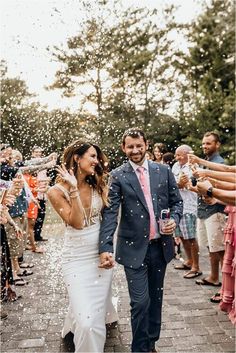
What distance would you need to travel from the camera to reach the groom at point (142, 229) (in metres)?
3.74

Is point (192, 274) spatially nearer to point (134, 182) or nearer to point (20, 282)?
point (20, 282)

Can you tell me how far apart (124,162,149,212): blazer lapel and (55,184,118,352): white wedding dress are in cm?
34

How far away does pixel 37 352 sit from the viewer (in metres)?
4.16

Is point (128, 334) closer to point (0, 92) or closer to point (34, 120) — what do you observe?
A: point (34, 120)

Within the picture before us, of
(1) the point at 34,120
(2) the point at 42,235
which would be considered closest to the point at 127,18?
(1) the point at 34,120

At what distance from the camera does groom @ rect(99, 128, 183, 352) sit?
147 inches

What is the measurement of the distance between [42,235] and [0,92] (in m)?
17.5

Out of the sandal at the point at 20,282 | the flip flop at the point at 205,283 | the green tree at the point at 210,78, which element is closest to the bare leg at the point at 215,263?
the flip flop at the point at 205,283

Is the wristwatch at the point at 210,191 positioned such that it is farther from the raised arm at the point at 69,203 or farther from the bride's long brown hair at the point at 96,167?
the raised arm at the point at 69,203

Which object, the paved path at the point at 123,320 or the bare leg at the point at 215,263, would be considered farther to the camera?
the bare leg at the point at 215,263

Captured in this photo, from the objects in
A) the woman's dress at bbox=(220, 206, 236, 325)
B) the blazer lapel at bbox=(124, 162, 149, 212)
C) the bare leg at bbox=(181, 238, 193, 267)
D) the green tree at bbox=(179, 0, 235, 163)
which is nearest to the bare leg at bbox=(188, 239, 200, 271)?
the bare leg at bbox=(181, 238, 193, 267)

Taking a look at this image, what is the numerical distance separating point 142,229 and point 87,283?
2.32 feet

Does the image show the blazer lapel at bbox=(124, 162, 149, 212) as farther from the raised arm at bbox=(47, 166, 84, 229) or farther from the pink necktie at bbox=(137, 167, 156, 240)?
the raised arm at bbox=(47, 166, 84, 229)

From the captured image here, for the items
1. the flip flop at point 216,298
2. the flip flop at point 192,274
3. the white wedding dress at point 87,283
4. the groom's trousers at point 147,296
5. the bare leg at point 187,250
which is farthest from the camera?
the bare leg at point 187,250
